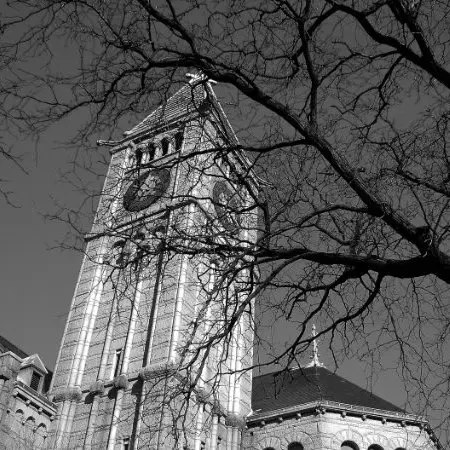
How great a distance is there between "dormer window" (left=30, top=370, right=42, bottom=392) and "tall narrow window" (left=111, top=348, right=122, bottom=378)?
3.44 metres

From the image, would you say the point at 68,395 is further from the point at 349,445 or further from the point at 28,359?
the point at 349,445

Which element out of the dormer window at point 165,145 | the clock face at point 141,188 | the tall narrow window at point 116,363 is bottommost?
the clock face at point 141,188

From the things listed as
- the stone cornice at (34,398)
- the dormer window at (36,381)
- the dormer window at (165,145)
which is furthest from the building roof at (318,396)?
the dormer window at (165,145)

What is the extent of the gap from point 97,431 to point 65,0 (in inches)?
819

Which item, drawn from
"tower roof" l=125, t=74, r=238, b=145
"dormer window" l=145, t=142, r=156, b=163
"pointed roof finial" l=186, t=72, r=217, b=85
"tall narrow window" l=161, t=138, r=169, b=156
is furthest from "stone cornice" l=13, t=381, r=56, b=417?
"pointed roof finial" l=186, t=72, r=217, b=85

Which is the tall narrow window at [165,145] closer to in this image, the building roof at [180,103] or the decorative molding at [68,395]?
the decorative molding at [68,395]

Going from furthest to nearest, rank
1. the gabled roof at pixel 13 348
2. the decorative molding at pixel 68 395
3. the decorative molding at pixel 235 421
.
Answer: the gabled roof at pixel 13 348 < the decorative molding at pixel 235 421 < the decorative molding at pixel 68 395

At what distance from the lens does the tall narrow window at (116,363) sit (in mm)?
26688

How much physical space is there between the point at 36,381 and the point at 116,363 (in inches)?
144

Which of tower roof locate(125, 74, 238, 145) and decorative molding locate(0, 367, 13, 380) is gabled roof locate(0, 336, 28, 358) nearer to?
decorative molding locate(0, 367, 13, 380)

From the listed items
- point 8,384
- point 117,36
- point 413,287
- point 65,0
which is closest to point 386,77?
point 413,287

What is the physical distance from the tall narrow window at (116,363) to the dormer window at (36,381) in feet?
11.3

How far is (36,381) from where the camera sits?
27422 millimetres

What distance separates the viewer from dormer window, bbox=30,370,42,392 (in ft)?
88.8
